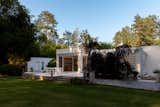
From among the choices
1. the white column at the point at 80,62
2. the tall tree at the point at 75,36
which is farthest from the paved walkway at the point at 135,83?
the tall tree at the point at 75,36

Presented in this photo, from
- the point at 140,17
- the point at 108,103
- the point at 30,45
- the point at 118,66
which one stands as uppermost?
the point at 140,17

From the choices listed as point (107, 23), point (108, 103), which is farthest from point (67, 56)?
point (108, 103)

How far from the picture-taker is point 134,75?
19.8 m

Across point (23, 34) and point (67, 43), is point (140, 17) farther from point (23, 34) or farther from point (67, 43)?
point (23, 34)

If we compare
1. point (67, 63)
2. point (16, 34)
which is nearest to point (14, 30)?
point (16, 34)

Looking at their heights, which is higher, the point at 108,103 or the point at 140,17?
the point at 140,17

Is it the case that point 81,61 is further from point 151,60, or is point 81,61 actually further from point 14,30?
point 14,30

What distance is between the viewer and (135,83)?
17.8 meters

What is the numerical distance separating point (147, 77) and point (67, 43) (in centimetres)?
4762

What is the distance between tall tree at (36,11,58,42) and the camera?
6881cm

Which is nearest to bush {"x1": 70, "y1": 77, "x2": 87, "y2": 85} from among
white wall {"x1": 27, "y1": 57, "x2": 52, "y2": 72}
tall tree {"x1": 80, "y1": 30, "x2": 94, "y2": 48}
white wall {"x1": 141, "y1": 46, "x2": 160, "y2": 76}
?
tall tree {"x1": 80, "y1": 30, "x2": 94, "y2": 48}

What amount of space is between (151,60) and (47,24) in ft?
162

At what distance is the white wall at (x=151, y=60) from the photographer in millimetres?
22656

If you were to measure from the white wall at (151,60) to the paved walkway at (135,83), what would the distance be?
14.7ft
